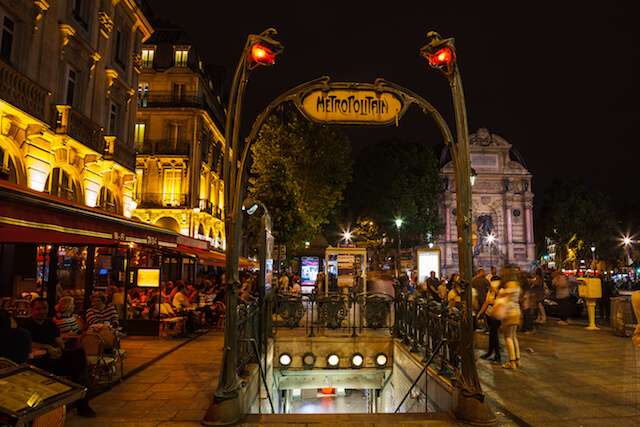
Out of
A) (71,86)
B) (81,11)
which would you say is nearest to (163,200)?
(71,86)

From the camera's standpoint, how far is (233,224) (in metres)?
5.78

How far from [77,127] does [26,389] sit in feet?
50.7

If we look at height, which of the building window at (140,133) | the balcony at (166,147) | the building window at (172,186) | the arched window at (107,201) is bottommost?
the arched window at (107,201)

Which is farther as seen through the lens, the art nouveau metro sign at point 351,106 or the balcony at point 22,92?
the balcony at point 22,92

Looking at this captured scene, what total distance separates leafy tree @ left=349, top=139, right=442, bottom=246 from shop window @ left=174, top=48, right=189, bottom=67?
22.2 meters

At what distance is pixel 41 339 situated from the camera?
684 centimetres

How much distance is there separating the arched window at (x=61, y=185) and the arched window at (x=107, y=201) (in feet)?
6.26

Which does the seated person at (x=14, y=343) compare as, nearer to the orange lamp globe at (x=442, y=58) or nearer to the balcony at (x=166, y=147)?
the orange lamp globe at (x=442, y=58)

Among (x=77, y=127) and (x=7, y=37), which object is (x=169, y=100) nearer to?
(x=77, y=127)

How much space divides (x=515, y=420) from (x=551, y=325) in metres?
10.8

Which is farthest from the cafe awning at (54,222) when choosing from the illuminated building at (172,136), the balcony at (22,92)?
the illuminated building at (172,136)

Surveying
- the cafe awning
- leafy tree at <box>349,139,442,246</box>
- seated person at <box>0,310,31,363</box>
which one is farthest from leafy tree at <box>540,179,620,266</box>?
seated person at <box>0,310,31,363</box>

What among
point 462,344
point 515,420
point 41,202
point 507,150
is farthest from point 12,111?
point 507,150

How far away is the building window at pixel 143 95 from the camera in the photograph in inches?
1347
